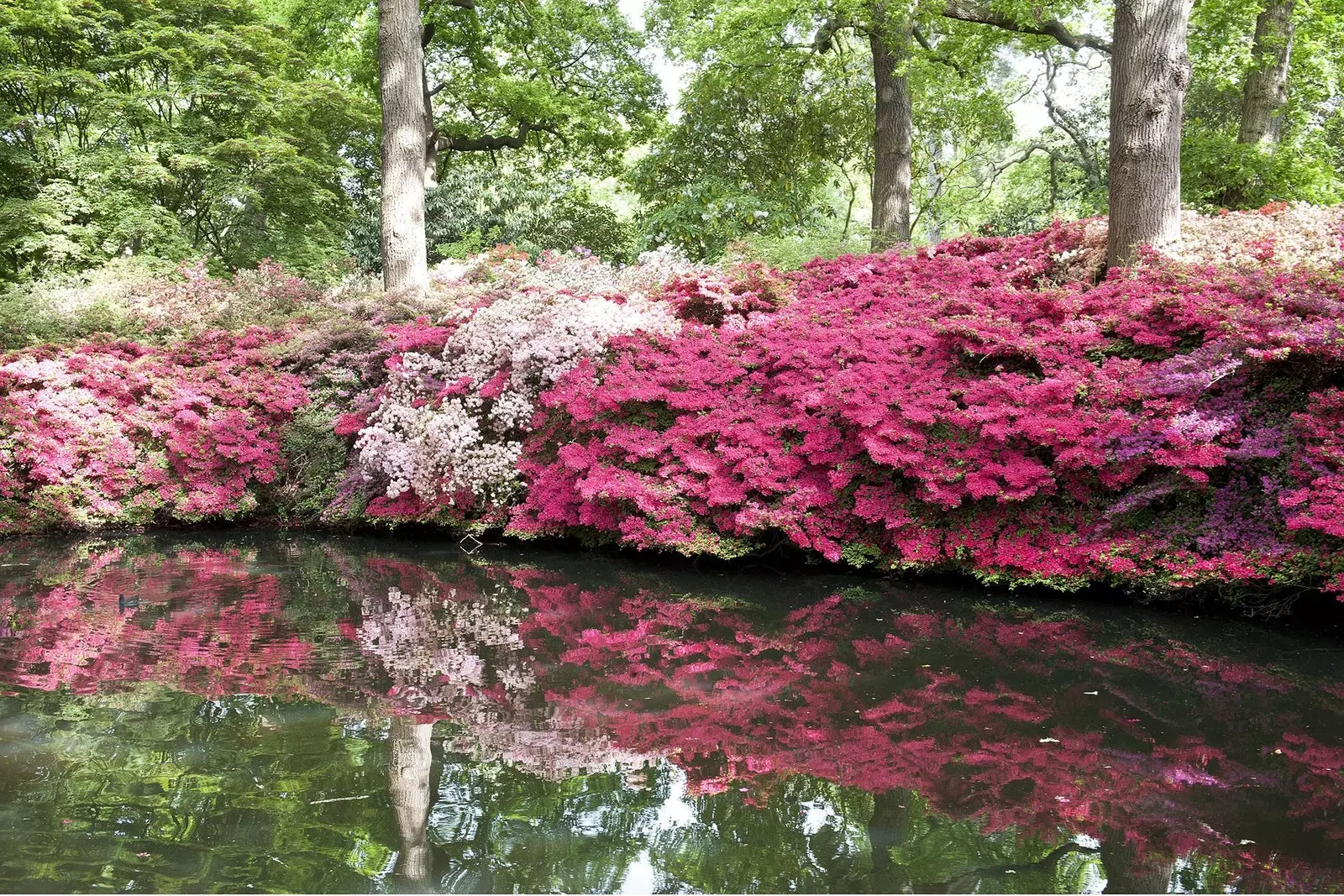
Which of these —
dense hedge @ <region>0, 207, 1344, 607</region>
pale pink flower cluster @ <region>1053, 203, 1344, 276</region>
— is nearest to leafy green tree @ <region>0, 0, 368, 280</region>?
dense hedge @ <region>0, 207, 1344, 607</region>

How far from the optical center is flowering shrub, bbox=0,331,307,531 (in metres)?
8.84

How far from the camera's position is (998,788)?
3188 millimetres

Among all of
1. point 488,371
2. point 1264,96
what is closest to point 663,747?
point 488,371

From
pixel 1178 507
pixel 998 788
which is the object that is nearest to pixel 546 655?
pixel 998 788

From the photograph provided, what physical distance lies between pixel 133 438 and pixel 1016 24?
11.1 metres

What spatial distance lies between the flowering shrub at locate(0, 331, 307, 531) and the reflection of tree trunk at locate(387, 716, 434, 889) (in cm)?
628

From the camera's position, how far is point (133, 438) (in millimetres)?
9312

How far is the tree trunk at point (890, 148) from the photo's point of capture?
1219cm

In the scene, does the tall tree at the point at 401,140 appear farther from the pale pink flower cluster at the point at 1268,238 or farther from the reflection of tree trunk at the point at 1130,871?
the reflection of tree trunk at the point at 1130,871

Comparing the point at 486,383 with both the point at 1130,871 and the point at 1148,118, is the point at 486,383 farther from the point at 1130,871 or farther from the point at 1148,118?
the point at 1130,871

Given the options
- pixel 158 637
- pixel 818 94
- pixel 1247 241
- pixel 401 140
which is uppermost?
pixel 818 94

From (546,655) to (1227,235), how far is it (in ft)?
20.3

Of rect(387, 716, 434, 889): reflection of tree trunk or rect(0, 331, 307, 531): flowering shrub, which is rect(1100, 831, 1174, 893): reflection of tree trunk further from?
rect(0, 331, 307, 531): flowering shrub

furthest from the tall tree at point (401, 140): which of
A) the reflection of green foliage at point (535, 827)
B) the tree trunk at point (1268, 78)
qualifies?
the tree trunk at point (1268, 78)
